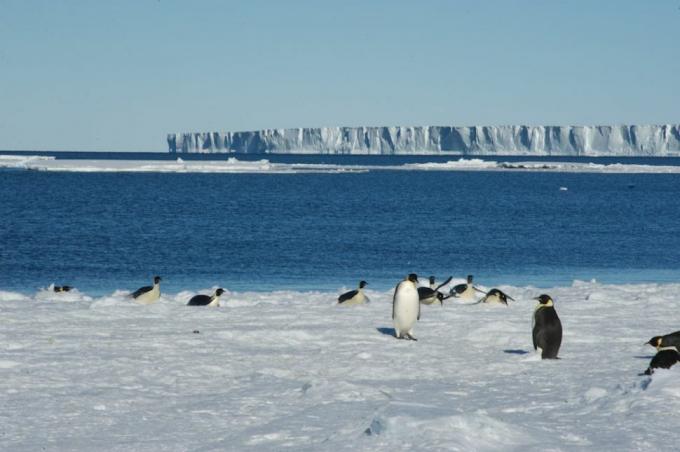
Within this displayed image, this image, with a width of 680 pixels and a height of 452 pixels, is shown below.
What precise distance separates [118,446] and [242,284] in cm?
2052

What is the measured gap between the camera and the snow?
303 inches

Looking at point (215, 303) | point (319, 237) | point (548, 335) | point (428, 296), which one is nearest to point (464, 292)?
point (428, 296)

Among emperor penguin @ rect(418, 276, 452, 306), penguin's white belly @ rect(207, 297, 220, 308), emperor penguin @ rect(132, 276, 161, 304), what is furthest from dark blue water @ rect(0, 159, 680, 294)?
emperor penguin @ rect(418, 276, 452, 306)

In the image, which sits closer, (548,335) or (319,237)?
(548,335)

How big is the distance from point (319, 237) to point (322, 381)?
34476 mm

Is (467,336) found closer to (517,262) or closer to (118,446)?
(118,446)

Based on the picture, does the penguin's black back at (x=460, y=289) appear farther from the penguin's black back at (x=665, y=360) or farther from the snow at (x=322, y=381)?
the penguin's black back at (x=665, y=360)

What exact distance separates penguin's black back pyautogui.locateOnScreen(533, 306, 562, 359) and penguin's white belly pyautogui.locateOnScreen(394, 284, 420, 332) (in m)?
2.01

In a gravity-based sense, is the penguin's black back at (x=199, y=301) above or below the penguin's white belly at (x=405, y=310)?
below

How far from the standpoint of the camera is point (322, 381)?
33.1 ft

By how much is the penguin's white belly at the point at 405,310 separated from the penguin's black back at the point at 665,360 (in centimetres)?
400

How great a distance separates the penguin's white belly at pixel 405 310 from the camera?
13.4 meters

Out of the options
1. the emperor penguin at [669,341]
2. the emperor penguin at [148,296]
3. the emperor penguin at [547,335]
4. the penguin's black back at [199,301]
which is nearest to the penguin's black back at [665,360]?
the emperor penguin at [669,341]

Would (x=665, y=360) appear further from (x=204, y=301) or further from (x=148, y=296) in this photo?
(x=148, y=296)
